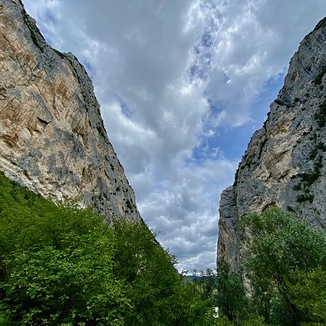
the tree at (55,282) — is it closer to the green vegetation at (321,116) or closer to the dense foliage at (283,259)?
the dense foliage at (283,259)

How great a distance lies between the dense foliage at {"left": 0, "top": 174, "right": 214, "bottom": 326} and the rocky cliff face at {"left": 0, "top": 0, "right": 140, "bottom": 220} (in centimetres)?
2579

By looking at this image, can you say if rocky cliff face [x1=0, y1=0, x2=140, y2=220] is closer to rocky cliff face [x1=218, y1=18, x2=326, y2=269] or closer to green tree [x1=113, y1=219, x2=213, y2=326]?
green tree [x1=113, y1=219, x2=213, y2=326]

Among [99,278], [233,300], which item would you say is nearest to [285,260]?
[99,278]

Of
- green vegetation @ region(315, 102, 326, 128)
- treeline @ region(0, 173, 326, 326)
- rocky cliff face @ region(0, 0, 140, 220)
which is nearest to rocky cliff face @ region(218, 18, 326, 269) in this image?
green vegetation @ region(315, 102, 326, 128)

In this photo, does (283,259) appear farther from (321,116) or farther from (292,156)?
(321,116)

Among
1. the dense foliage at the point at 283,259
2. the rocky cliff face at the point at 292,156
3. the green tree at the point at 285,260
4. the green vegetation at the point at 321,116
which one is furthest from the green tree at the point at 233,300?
the green vegetation at the point at 321,116

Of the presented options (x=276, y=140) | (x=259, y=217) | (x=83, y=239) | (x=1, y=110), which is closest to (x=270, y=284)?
(x=259, y=217)

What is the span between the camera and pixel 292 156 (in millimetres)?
73375

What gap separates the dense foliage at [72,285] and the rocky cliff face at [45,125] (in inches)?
1016

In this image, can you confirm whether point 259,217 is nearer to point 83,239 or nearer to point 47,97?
point 83,239

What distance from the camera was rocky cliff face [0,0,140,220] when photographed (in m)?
46.8


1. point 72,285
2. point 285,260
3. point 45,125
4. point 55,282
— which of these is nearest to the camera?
point 55,282

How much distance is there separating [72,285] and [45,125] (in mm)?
45346

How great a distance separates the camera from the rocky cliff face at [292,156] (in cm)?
6347
